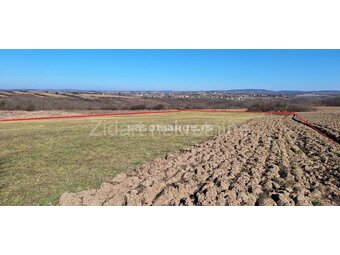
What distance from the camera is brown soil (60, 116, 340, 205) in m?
6.48

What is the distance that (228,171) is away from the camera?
8.88 meters

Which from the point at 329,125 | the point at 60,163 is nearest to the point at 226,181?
the point at 60,163

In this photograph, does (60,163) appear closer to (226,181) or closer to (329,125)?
(226,181)

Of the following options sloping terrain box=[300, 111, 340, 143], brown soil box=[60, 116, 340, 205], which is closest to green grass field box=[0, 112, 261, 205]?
brown soil box=[60, 116, 340, 205]

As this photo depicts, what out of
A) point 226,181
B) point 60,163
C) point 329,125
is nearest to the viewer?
point 226,181

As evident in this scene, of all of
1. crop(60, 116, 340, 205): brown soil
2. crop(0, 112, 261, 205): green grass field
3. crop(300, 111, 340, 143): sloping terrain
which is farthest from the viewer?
Answer: crop(300, 111, 340, 143): sloping terrain

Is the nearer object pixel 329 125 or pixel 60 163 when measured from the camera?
pixel 60 163

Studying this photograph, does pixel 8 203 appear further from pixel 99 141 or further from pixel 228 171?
pixel 99 141

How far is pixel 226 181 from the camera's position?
7734mm

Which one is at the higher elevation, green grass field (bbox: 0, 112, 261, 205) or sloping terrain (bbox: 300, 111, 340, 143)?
green grass field (bbox: 0, 112, 261, 205)

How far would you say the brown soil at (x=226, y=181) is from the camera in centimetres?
648

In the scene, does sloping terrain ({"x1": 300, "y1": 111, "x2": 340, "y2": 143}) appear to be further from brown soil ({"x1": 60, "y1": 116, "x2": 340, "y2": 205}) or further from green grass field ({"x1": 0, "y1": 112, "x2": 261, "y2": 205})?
green grass field ({"x1": 0, "y1": 112, "x2": 261, "y2": 205})
